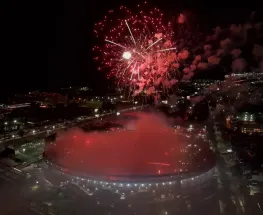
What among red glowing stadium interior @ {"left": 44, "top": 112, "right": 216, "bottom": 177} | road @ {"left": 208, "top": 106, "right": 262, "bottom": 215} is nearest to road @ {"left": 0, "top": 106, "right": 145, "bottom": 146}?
red glowing stadium interior @ {"left": 44, "top": 112, "right": 216, "bottom": 177}

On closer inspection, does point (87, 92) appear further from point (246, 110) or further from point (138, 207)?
point (138, 207)

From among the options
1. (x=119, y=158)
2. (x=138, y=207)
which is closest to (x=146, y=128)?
(x=119, y=158)

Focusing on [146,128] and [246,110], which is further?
[246,110]

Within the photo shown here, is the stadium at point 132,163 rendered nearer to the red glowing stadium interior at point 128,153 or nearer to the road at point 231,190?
the red glowing stadium interior at point 128,153

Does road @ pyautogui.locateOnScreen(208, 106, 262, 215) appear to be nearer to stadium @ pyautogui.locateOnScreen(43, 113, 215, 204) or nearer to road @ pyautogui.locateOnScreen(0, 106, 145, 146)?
stadium @ pyautogui.locateOnScreen(43, 113, 215, 204)

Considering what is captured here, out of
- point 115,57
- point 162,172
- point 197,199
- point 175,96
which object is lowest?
point 197,199

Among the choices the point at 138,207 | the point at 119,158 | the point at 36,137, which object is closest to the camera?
the point at 138,207

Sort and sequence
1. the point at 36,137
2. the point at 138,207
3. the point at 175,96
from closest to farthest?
1. the point at 138,207
2. the point at 36,137
3. the point at 175,96

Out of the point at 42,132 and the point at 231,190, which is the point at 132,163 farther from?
the point at 42,132

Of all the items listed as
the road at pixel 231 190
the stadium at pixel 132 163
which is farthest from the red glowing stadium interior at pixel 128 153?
the road at pixel 231 190

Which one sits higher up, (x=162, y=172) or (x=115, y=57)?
(x=115, y=57)
